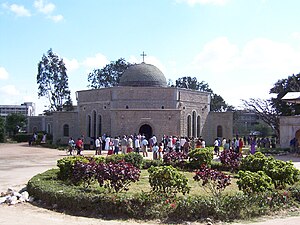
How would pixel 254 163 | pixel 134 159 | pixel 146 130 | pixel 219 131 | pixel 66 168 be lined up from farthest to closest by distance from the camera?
pixel 219 131 < pixel 146 130 < pixel 134 159 < pixel 254 163 < pixel 66 168

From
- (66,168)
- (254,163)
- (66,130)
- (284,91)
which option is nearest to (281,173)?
(254,163)

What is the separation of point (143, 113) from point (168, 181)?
23.6 m

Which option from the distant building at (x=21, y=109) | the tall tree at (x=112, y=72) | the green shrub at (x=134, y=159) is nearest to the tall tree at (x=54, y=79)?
the tall tree at (x=112, y=72)

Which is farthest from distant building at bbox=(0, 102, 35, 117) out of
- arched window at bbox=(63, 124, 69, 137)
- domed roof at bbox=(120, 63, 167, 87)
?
domed roof at bbox=(120, 63, 167, 87)

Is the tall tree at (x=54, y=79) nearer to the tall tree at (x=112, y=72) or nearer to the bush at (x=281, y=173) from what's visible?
the tall tree at (x=112, y=72)

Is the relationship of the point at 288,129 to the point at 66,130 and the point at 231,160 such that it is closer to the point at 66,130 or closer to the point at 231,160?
the point at 231,160

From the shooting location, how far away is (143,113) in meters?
32.6

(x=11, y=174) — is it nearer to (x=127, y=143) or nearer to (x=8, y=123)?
(x=127, y=143)

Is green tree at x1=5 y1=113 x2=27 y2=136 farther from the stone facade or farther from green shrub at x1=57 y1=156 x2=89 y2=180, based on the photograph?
green shrub at x1=57 y1=156 x2=89 y2=180

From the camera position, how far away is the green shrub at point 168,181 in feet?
29.8

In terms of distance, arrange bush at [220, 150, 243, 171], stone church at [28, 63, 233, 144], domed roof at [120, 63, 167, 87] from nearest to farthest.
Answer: bush at [220, 150, 243, 171] < stone church at [28, 63, 233, 144] < domed roof at [120, 63, 167, 87]

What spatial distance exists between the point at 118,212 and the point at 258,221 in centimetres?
312

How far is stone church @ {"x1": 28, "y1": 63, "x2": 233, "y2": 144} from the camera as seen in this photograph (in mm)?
32594

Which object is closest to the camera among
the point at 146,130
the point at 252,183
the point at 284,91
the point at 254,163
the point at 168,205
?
the point at 168,205
